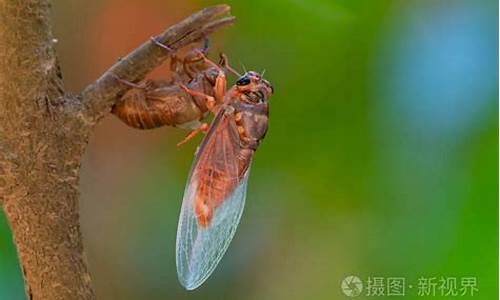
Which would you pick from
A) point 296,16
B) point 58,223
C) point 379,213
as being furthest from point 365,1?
point 58,223

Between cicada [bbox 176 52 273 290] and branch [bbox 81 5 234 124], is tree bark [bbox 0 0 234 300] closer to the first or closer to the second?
branch [bbox 81 5 234 124]

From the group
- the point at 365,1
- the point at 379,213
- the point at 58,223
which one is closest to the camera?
the point at 58,223

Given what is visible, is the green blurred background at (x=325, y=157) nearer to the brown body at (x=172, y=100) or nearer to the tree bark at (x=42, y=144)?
the brown body at (x=172, y=100)

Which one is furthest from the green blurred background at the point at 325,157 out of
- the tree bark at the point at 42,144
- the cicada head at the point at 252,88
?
the tree bark at the point at 42,144

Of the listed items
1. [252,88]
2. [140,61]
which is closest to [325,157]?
[252,88]

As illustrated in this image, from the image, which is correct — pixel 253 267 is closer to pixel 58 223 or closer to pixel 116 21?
pixel 116 21

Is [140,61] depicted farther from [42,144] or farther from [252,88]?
[252,88]
